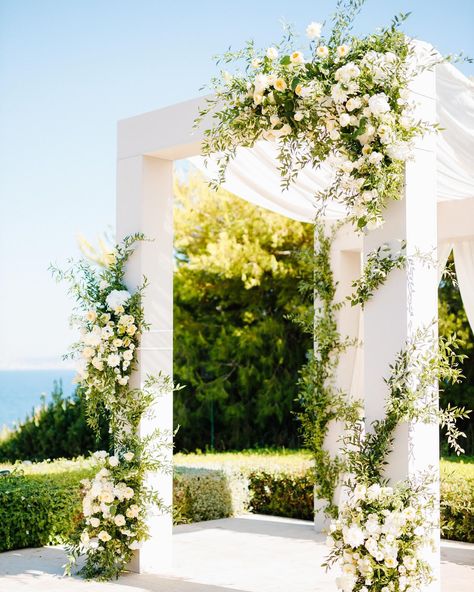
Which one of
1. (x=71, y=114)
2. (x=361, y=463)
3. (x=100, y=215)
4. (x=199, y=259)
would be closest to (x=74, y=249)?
(x=100, y=215)

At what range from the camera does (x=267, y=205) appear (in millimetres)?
6691

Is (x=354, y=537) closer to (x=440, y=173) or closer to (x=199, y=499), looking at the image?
(x=440, y=173)

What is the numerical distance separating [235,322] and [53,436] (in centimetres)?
346

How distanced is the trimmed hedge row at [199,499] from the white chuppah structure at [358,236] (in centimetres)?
97

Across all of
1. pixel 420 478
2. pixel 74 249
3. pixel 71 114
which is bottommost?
pixel 420 478

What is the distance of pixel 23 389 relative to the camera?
6569cm

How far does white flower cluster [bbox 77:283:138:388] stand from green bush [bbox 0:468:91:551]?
136 cm

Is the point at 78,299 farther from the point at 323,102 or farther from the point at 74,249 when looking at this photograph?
the point at 74,249

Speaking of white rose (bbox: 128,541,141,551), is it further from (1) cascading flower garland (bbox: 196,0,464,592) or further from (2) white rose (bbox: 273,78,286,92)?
(2) white rose (bbox: 273,78,286,92)

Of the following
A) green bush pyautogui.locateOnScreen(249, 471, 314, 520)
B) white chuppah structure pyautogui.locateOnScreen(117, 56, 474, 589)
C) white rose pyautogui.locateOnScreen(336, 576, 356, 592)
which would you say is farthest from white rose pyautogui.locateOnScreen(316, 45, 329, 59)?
green bush pyautogui.locateOnScreen(249, 471, 314, 520)

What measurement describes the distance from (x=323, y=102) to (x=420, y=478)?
192 cm

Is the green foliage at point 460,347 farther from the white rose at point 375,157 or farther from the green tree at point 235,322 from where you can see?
the white rose at point 375,157

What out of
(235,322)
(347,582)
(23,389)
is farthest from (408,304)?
(23,389)

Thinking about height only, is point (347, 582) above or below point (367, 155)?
below
